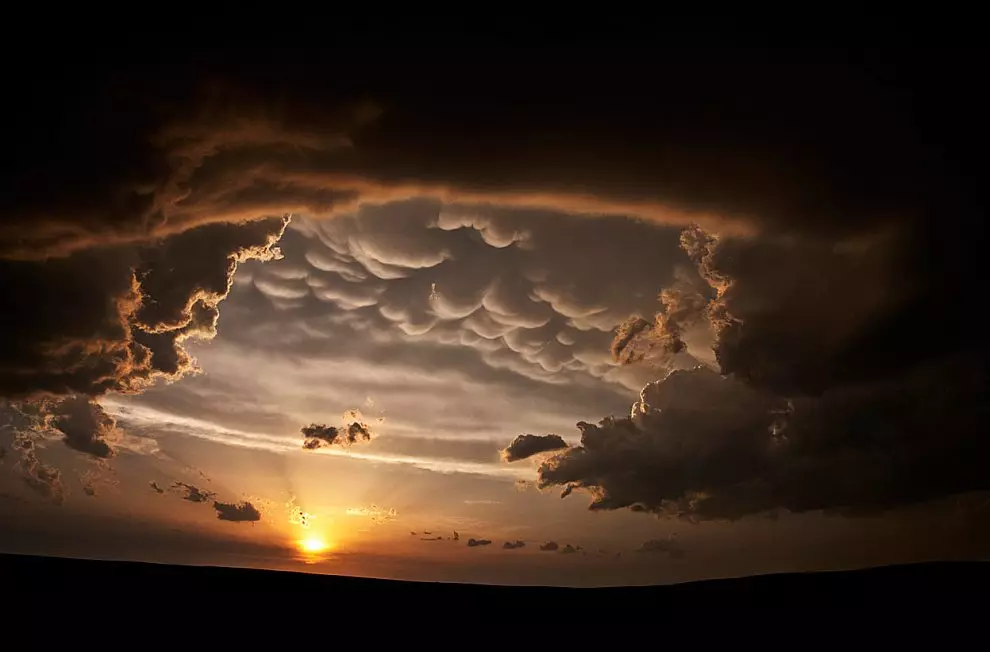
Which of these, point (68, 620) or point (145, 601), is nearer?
point (68, 620)

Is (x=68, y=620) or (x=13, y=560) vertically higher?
(x=13, y=560)

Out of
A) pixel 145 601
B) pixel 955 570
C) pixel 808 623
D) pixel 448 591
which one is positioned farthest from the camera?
pixel 955 570

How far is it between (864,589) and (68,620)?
45.7 feet

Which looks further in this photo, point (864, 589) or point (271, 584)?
point (864, 589)

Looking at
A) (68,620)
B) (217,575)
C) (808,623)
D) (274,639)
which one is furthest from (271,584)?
(808,623)

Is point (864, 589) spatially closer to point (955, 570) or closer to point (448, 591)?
point (955, 570)

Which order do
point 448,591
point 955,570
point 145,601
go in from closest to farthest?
point 145,601
point 448,591
point 955,570

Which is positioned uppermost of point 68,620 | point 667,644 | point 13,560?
point 13,560

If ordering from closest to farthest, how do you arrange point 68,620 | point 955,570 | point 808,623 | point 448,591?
point 68,620
point 808,623
point 448,591
point 955,570

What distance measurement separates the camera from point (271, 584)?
975 cm

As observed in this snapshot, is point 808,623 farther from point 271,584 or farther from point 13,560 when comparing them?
point 13,560

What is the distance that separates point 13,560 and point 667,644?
11442 mm

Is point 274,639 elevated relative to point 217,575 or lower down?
lower down

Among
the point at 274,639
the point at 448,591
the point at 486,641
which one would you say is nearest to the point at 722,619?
the point at 486,641
